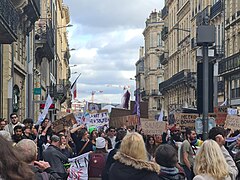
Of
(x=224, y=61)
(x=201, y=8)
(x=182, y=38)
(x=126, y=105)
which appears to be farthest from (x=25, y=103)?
(x=182, y=38)

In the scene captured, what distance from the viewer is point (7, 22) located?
1866 centimetres

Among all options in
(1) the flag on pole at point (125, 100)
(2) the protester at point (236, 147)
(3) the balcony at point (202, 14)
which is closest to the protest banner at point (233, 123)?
(2) the protester at point (236, 147)

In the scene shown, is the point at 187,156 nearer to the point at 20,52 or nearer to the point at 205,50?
the point at 205,50

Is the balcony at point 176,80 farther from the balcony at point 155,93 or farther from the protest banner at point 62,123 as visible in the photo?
→ the protest banner at point 62,123

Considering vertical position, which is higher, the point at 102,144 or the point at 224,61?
the point at 224,61

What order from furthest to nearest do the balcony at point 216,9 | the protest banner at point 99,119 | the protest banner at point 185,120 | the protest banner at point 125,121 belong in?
1. the balcony at point 216,9
2. the protest banner at point 125,121
3. the protest banner at point 99,119
4. the protest banner at point 185,120

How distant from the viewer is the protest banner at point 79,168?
33.6 feet

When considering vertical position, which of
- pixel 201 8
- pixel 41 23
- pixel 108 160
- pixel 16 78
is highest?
pixel 201 8

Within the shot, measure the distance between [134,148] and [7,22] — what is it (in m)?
13.6

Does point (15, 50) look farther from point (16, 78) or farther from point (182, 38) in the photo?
point (182, 38)

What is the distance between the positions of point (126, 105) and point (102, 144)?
49.1 ft

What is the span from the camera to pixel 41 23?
38531mm

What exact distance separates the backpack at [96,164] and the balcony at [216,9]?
39831 mm

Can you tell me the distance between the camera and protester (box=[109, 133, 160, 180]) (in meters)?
5.58
